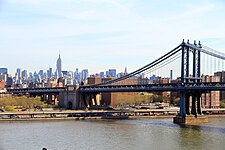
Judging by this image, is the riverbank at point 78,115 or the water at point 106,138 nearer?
the water at point 106,138

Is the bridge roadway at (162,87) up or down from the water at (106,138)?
up

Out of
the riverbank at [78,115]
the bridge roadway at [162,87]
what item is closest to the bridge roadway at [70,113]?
the riverbank at [78,115]

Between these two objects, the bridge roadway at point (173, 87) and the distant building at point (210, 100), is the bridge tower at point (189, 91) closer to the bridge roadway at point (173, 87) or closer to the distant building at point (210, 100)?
the bridge roadway at point (173, 87)

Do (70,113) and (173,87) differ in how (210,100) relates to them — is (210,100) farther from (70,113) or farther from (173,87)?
(70,113)

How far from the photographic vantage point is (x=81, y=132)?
24.5 metres

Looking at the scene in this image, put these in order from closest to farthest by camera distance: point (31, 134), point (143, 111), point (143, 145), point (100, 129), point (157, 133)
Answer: point (143, 145) < point (31, 134) < point (157, 133) < point (100, 129) < point (143, 111)

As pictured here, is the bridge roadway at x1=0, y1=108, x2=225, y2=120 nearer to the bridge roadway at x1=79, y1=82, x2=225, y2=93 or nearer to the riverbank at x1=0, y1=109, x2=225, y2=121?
the riverbank at x1=0, y1=109, x2=225, y2=121

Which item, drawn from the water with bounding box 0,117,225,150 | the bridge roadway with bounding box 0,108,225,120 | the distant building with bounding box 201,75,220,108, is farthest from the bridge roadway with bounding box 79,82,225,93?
the distant building with bounding box 201,75,220,108

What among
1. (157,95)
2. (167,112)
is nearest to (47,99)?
(157,95)

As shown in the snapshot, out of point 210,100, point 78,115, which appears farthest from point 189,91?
point 210,100

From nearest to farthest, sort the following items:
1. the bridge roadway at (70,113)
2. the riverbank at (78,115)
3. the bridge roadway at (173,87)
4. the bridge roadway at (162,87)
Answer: the bridge roadway at (173,87) < the bridge roadway at (162,87) < the riverbank at (78,115) < the bridge roadway at (70,113)

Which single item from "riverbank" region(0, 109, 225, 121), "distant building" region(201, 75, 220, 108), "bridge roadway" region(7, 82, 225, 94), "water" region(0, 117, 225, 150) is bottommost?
"water" region(0, 117, 225, 150)

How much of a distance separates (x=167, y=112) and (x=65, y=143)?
24.7 meters

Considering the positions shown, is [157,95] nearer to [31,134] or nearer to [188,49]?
[188,49]
